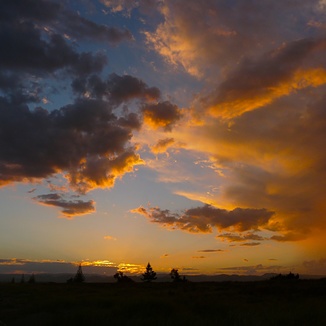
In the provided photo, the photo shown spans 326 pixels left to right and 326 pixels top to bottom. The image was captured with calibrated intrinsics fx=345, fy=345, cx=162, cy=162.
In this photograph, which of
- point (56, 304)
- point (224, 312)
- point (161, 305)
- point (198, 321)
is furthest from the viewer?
point (56, 304)

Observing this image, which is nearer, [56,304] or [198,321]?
[198,321]

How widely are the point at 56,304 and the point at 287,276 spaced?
55681 millimetres

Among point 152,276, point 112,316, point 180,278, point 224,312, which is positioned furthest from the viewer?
point 152,276

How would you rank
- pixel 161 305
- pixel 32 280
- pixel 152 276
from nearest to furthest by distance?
1. pixel 161 305
2. pixel 32 280
3. pixel 152 276

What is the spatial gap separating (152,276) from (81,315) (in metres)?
90.2

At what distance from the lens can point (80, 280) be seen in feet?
276

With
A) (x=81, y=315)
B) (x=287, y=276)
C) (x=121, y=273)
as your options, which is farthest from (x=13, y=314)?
(x=121, y=273)

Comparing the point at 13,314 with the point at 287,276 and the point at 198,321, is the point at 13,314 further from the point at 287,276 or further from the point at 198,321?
the point at 287,276

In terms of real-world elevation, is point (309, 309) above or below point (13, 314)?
above

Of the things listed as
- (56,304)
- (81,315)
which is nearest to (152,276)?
(56,304)

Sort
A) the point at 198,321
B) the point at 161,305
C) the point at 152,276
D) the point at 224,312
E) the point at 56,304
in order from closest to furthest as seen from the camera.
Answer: the point at 198,321 < the point at 224,312 < the point at 161,305 < the point at 56,304 < the point at 152,276

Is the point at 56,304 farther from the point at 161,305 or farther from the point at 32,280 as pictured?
the point at 32,280

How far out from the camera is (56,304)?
23781 mm

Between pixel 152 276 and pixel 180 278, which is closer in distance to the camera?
pixel 180 278
